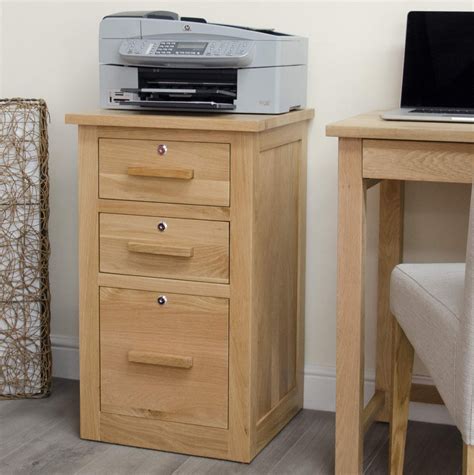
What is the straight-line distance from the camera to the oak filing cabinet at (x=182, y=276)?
7.39 feet

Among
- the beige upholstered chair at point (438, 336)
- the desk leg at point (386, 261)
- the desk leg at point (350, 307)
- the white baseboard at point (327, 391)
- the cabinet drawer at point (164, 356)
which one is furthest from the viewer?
the white baseboard at point (327, 391)

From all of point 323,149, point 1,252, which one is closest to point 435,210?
point 323,149

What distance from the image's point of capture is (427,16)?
2.39 metres

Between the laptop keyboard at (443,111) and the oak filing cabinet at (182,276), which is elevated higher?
the laptop keyboard at (443,111)

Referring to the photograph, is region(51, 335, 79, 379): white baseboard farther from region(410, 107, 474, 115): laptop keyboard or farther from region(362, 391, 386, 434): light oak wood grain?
region(410, 107, 474, 115): laptop keyboard

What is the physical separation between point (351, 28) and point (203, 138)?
1.95 ft

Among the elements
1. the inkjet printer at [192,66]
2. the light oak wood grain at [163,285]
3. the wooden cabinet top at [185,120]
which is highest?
the inkjet printer at [192,66]

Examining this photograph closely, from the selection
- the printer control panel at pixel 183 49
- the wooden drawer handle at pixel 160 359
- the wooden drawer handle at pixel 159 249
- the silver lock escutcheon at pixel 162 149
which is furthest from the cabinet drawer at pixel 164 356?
the printer control panel at pixel 183 49

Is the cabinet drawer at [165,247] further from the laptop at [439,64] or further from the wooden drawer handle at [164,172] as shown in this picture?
the laptop at [439,64]

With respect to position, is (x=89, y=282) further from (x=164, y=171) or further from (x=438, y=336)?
(x=438, y=336)

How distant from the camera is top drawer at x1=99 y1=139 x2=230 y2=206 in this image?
7.37 feet

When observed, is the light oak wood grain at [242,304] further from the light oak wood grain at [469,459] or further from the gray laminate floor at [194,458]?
the light oak wood grain at [469,459]

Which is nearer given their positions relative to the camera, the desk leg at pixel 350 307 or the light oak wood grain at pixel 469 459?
the light oak wood grain at pixel 469 459

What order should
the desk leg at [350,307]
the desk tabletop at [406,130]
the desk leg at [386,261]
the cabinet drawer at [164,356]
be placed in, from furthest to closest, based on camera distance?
the desk leg at [386,261]
the cabinet drawer at [164,356]
the desk leg at [350,307]
the desk tabletop at [406,130]
